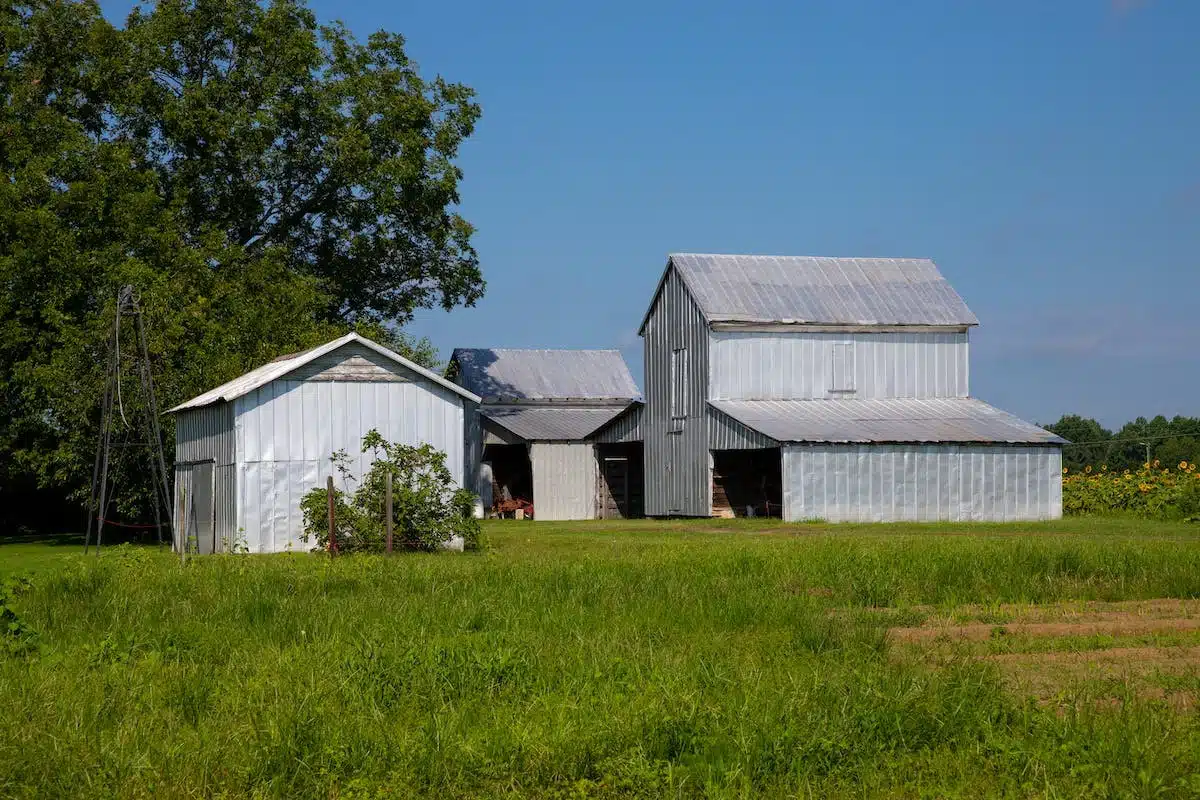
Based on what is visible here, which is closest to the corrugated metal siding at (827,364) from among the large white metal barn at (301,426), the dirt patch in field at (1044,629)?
the large white metal barn at (301,426)

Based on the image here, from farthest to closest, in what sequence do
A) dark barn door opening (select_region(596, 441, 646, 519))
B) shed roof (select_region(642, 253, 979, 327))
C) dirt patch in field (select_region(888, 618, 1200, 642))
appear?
dark barn door opening (select_region(596, 441, 646, 519)), shed roof (select_region(642, 253, 979, 327)), dirt patch in field (select_region(888, 618, 1200, 642))

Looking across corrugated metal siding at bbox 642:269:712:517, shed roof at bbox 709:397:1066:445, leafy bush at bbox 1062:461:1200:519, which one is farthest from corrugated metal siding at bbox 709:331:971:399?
leafy bush at bbox 1062:461:1200:519

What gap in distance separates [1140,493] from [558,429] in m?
20.4

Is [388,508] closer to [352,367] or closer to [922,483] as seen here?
[352,367]

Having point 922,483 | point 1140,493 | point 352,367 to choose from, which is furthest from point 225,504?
point 1140,493

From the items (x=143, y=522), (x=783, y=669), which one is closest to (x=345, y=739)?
(x=783, y=669)

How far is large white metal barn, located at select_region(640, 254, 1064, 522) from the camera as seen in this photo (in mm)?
41094

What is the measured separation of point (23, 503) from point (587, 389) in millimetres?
22514

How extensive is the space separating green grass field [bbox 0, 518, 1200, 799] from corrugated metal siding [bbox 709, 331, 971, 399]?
2734 centimetres

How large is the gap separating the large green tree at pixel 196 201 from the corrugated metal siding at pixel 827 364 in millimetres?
10199

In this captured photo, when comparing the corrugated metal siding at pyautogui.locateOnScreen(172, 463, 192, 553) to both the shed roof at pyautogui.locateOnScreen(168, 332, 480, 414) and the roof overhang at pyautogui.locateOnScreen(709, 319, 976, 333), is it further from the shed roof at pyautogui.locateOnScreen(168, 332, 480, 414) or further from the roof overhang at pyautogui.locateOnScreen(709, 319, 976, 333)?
the roof overhang at pyautogui.locateOnScreen(709, 319, 976, 333)

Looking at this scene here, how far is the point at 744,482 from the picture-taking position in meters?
45.5

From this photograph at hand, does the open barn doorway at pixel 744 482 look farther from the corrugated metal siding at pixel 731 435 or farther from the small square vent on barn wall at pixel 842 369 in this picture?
the small square vent on barn wall at pixel 842 369

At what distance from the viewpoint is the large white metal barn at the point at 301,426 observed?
101ft
